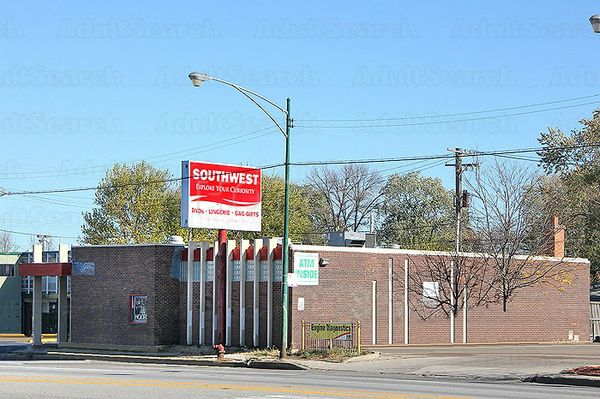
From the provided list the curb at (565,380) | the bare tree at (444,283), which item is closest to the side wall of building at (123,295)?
the bare tree at (444,283)

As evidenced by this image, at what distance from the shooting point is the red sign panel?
133ft

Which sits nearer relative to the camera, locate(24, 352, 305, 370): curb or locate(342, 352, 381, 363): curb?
locate(24, 352, 305, 370): curb

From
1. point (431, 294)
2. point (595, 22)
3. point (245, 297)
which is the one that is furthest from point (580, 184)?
point (595, 22)

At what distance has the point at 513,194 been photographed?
2115 inches

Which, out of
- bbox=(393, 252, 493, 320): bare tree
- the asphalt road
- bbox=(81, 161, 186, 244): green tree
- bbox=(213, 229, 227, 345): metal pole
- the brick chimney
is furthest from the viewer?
bbox=(81, 161, 186, 244): green tree

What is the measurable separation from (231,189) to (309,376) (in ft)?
47.5

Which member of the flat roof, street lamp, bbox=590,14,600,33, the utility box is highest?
street lamp, bbox=590,14,600,33

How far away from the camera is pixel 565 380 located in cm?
2706

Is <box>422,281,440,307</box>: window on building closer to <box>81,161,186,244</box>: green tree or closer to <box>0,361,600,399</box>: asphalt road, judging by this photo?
<box>0,361,600,399</box>: asphalt road

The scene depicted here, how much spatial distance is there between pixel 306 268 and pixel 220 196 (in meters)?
4.66

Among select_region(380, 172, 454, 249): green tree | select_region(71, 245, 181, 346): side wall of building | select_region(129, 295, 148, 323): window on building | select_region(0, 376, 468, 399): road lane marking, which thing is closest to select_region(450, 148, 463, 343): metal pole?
select_region(71, 245, 181, 346): side wall of building

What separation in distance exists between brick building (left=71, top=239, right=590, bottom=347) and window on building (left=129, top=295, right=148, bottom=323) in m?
0.04

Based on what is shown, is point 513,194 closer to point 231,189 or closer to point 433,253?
point 433,253

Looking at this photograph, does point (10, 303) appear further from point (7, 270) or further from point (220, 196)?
point (220, 196)
